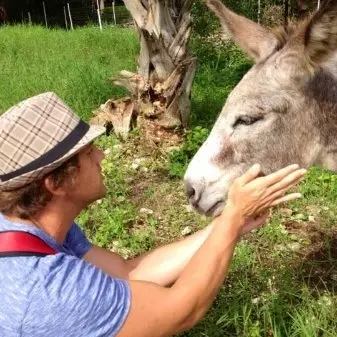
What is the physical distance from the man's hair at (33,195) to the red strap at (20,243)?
0.31ft

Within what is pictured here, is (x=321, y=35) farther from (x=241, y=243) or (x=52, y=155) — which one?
(x=241, y=243)

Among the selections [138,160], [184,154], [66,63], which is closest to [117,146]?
[138,160]

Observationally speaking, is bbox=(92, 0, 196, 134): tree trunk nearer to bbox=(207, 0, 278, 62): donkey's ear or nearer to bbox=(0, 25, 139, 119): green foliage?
bbox=(0, 25, 139, 119): green foliage

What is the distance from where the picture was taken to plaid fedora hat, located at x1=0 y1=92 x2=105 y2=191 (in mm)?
1932

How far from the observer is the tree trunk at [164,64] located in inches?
219

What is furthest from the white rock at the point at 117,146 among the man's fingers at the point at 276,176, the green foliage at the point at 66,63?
the man's fingers at the point at 276,176

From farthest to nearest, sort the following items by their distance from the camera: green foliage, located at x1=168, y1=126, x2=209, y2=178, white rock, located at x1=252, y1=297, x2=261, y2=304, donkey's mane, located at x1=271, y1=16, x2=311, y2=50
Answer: green foliage, located at x1=168, y1=126, x2=209, y2=178 → white rock, located at x1=252, y1=297, x2=261, y2=304 → donkey's mane, located at x1=271, y1=16, x2=311, y2=50

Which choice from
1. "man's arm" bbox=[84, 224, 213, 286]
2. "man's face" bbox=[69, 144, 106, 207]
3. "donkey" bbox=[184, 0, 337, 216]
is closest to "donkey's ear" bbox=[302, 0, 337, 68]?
"donkey" bbox=[184, 0, 337, 216]

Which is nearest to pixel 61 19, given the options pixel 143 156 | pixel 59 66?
pixel 59 66

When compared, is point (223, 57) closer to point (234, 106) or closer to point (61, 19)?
point (234, 106)

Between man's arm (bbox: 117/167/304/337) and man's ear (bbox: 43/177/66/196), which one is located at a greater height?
man's ear (bbox: 43/177/66/196)

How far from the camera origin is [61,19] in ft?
81.5

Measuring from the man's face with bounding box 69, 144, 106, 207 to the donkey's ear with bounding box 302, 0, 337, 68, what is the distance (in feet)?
3.72

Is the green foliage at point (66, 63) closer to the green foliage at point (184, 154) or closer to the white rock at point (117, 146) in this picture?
the white rock at point (117, 146)
